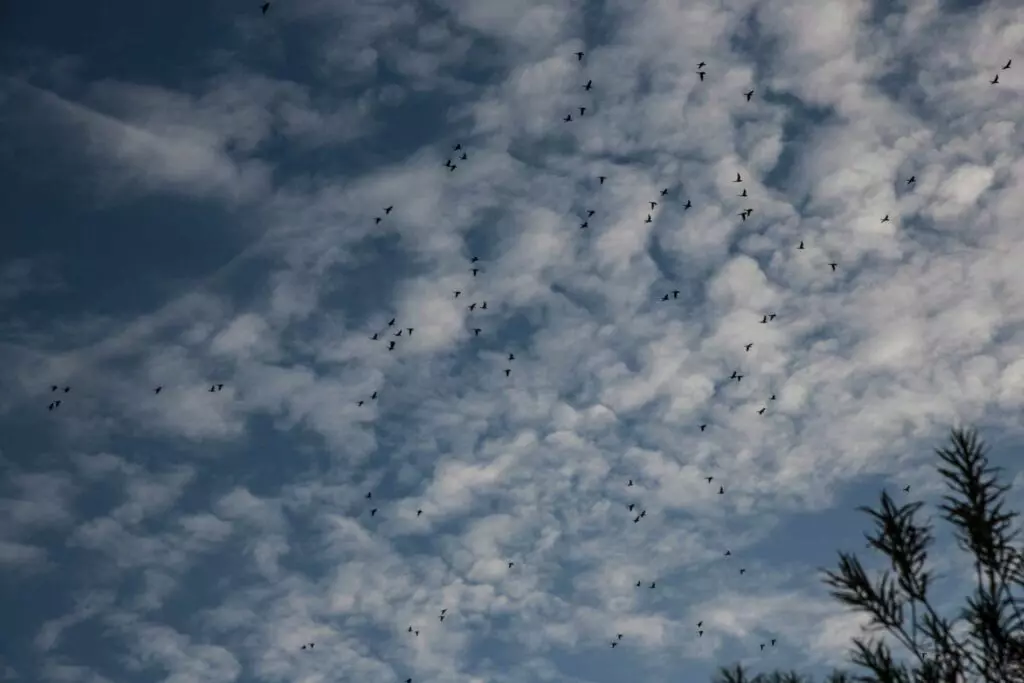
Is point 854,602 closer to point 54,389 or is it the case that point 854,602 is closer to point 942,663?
point 942,663

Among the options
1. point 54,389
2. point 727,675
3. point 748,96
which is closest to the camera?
point 727,675

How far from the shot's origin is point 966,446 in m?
6.16

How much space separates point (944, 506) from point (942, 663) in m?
1.19

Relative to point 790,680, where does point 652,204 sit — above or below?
above

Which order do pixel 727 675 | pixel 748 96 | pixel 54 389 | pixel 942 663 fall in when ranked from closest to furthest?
pixel 942 663, pixel 727 675, pixel 748 96, pixel 54 389

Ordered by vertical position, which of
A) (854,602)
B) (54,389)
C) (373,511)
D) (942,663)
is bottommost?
(942,663)

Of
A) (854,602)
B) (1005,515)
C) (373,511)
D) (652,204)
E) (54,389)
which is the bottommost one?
(854,602)

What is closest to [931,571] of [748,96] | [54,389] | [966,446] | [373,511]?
[966,446]

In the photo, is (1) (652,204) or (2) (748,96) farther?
(1) (652,204)

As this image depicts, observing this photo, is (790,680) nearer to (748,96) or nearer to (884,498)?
(884,498)

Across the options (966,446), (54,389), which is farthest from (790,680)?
(54,389)

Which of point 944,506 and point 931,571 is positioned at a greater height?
point 944,506

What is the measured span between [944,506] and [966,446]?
476mm

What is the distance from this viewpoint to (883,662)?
5879 millimetres
